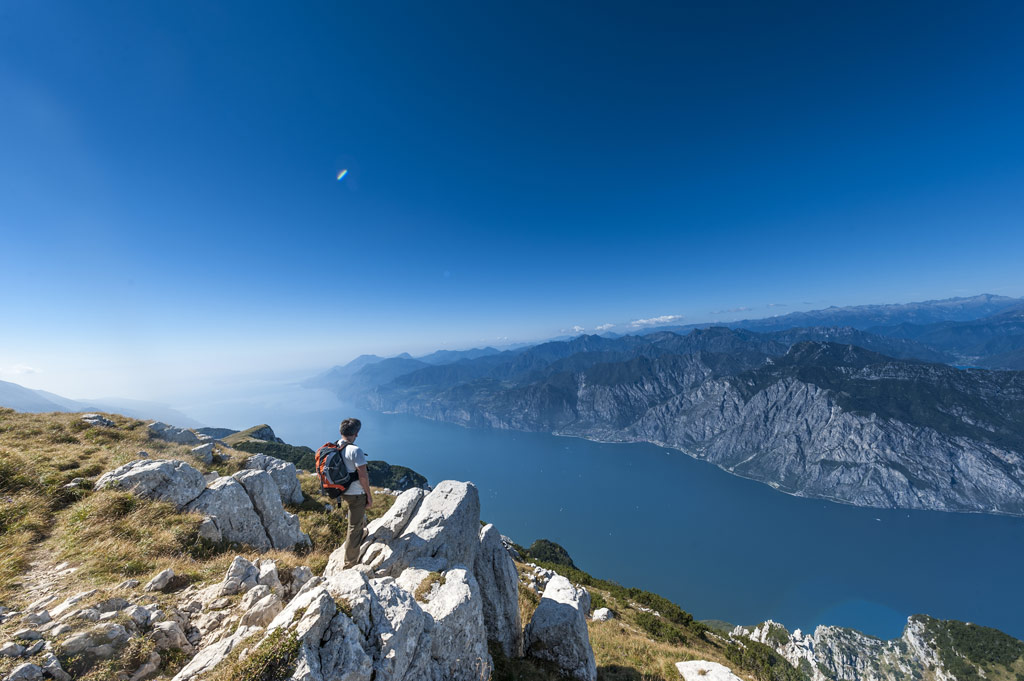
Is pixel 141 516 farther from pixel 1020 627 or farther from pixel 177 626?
pixel 1020 627

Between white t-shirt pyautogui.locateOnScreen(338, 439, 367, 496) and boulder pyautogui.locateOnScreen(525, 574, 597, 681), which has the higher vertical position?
white t-shirt pyautogui.locateOnScreen(338, 439, 367, 496)

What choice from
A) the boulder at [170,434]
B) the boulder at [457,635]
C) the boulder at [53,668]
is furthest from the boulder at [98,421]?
the boulder at [457,635]

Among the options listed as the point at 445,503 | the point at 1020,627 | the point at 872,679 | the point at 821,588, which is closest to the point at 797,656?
the point at 872,679

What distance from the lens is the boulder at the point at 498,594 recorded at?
12.4m

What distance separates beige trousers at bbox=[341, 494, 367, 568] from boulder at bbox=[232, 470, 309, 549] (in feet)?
17.9

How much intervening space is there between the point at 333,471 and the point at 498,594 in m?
8.27

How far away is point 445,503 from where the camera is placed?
13.9 meters

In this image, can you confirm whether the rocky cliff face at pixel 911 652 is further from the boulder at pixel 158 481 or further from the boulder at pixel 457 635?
the boulder at pixel 158 481

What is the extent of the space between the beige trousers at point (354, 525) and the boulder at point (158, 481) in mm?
7770

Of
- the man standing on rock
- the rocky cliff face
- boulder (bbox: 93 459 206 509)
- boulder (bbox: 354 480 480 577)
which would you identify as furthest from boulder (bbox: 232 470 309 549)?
the rocky cliff face

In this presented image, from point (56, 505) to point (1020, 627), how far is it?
304 meters

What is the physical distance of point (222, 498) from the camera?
46.5 ft

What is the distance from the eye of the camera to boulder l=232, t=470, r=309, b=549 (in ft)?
48.9

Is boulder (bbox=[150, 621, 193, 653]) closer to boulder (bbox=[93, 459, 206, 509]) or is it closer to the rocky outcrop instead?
the rocky outcrop
